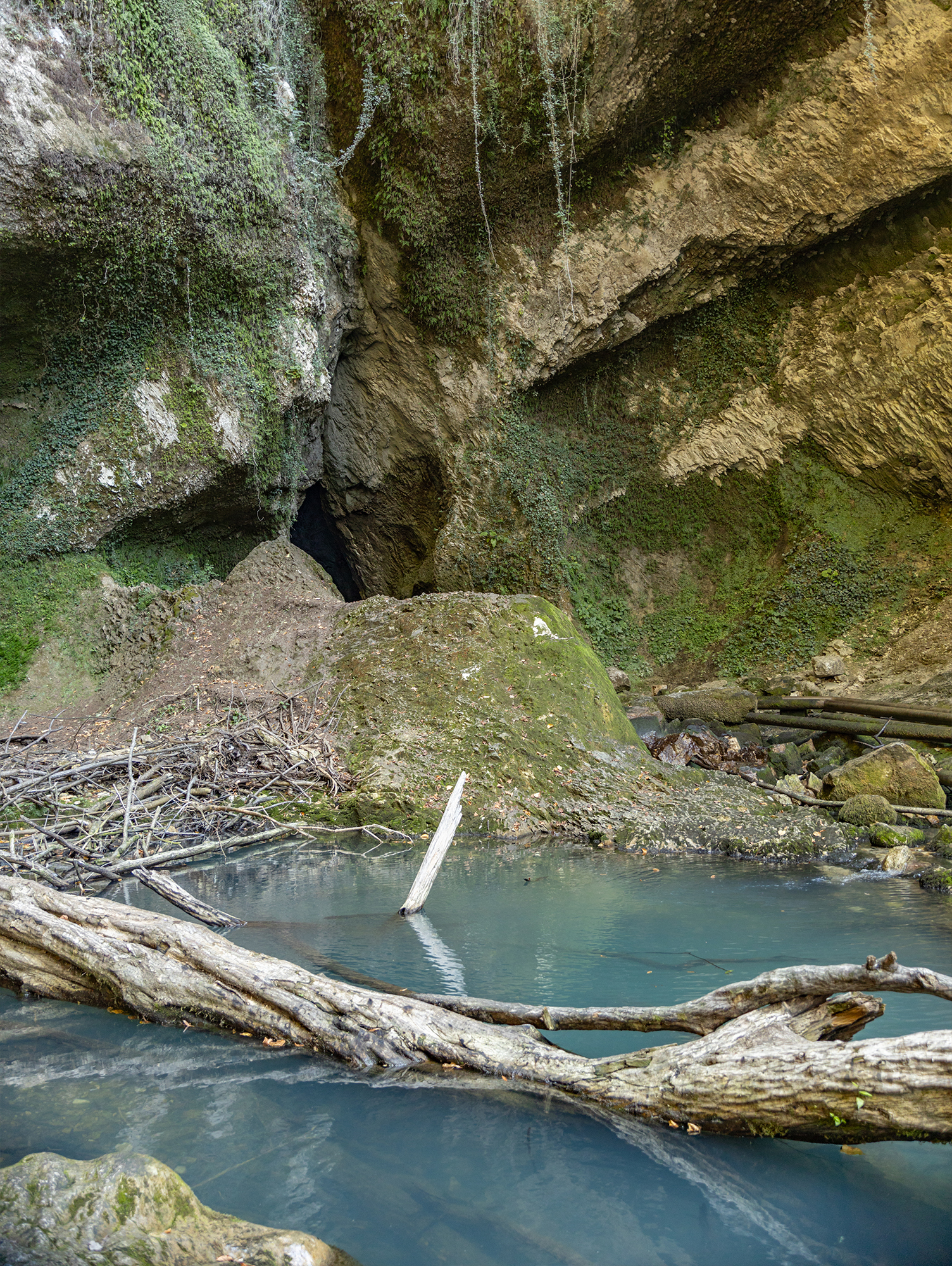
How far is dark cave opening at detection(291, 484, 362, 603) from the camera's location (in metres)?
17.3

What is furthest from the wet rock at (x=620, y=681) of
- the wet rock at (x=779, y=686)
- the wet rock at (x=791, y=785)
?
the wet rock at (x=791, y=785)

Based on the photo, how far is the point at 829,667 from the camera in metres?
12.9

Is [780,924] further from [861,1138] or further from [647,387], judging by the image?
[647,387]

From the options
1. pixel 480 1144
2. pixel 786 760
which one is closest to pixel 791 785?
pixel 786 760

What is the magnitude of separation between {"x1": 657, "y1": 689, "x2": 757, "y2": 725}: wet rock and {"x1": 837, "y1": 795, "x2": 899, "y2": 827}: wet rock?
4512 millimetres

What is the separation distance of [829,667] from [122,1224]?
1275 cm

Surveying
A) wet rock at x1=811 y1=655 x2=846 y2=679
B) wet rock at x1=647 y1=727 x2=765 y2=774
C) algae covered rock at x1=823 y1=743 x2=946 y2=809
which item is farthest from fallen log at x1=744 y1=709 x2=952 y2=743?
wet rock at x1=811 y1=655 x2=846 y2=679

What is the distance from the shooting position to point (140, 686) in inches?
361

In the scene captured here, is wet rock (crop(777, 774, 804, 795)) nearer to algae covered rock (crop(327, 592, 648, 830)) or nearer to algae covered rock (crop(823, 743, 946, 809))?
algae covered rock (crop(823, 743, 946, 809))

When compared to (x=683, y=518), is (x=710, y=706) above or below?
below

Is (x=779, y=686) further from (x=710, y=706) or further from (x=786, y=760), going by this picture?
(x=786, y=760)

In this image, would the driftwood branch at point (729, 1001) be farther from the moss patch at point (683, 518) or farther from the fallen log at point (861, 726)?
the moss patch at point (683, 518)

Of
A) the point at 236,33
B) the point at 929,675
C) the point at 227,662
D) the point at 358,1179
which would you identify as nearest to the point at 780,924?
the point at 358,1179

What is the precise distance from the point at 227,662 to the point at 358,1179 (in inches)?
276
